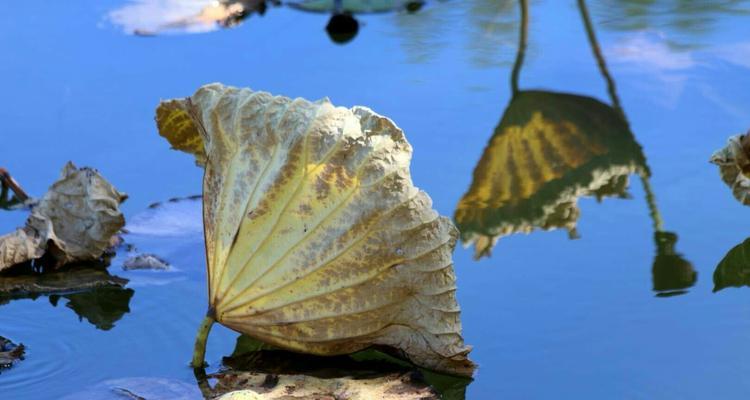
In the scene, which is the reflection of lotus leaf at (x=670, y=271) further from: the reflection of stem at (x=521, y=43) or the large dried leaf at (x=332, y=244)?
the reflection of stem at (x=521, y=43)

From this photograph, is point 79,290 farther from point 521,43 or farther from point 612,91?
point 521,43

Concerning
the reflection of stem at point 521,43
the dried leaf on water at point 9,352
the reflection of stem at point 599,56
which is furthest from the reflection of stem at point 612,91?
the dried leaf on water at point 9,352

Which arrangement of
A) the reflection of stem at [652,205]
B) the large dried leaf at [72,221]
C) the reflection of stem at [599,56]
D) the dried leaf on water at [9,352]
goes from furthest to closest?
the reflection of stem at [599,56] → the reflection of stem at [652,205] → the large dried leaf at [72,221] → the dried leaf on water at [9,352]

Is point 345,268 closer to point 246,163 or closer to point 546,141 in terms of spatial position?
point 246,163

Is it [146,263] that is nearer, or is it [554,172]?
[146,263]

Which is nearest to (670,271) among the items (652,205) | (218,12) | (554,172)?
(652,205)

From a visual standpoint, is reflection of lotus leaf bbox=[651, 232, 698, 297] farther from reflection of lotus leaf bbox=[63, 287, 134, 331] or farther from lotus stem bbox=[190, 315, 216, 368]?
reflection of lotus leaf bbox=[63, 287, 134, 331]
